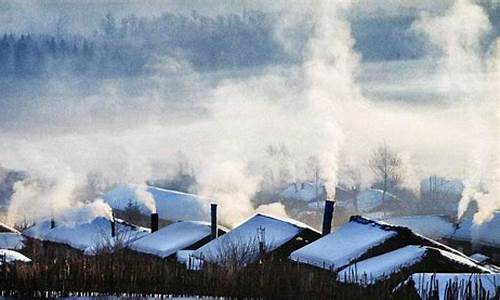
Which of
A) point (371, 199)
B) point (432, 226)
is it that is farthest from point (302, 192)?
point (432, 226)

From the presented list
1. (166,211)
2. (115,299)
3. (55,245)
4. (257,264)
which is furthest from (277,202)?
(115,299)

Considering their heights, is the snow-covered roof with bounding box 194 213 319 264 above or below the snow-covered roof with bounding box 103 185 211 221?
below

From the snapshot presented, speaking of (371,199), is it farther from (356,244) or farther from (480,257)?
(356,244)

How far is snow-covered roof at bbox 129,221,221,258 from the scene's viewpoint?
108ft

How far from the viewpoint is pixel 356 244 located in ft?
83.0

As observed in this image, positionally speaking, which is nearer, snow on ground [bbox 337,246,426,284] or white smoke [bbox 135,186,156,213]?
snow on ground [bbox 337,246,426,284]

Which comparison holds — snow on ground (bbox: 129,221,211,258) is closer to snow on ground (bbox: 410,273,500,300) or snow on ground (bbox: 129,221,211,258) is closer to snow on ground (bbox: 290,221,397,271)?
snow on ground (bbox: 290,221,397,271)

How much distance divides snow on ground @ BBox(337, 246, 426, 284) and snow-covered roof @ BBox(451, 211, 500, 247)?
1592 cm

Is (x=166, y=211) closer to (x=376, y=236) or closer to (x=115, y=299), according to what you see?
(x=376, y=236)

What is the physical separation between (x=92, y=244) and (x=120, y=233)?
1451 mm

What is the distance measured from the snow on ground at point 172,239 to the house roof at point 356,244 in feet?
24.2

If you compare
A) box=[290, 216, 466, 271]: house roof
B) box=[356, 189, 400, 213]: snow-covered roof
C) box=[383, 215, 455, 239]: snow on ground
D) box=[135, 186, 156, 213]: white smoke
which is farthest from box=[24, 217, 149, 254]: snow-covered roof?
box=[356, 189, 400, 213]: snow-covered roof

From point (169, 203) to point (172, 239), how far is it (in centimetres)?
2652

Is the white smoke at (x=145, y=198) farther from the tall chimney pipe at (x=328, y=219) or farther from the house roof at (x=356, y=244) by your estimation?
the house roof at (x=356, y=244)
